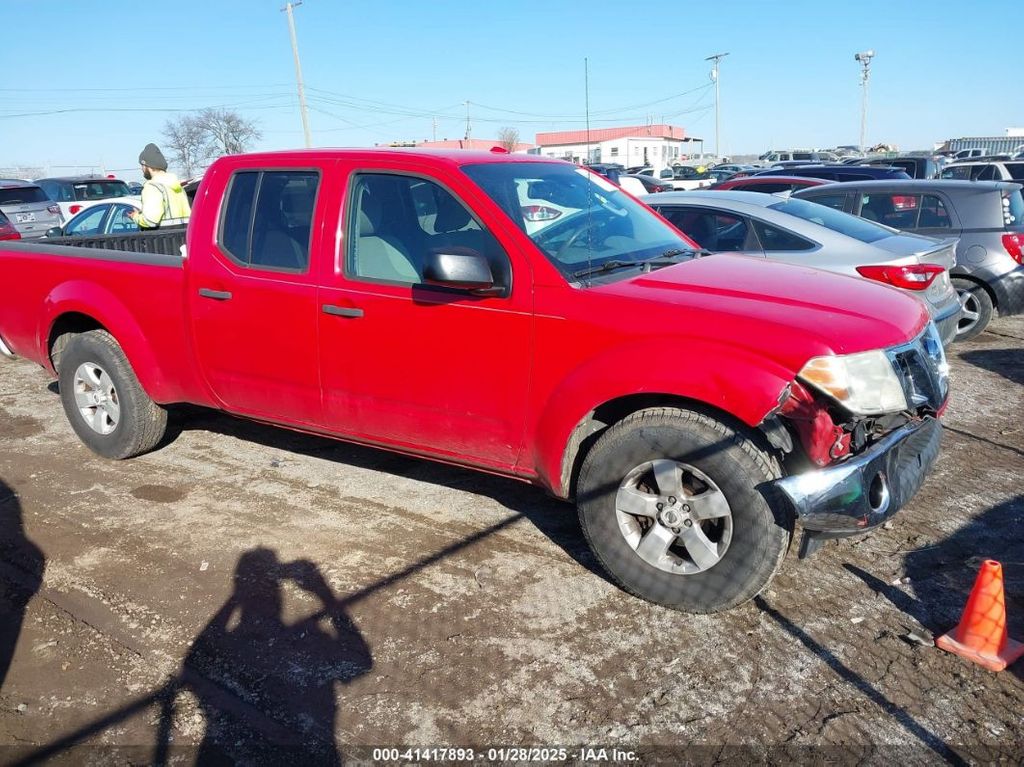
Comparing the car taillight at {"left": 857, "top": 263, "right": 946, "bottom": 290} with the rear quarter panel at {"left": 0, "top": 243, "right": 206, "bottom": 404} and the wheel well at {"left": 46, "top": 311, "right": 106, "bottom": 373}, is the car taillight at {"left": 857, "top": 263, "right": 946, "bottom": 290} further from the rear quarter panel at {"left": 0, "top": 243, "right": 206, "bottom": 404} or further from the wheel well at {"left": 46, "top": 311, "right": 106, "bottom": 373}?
the wheel well at {"left": 46, "top": 311, "right": 106, "bottom": 373}

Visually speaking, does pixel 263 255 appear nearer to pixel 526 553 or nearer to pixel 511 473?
pixel 511 473

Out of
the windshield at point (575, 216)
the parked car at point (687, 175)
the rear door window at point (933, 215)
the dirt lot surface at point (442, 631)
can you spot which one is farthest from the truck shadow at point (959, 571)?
the parked car at point (687, 175)

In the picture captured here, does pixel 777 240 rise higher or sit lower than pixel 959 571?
higher

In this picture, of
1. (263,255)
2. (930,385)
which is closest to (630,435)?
(930,385)

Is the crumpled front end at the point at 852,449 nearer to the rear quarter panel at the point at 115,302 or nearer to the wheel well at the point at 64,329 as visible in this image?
the rear quarter panel at the point at 115,302

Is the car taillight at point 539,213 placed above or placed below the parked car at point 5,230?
above

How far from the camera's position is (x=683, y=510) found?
3.47m

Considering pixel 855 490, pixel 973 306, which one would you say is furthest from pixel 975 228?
pixel 855 490

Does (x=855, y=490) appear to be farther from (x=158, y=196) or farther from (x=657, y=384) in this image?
(x=158, y=196)

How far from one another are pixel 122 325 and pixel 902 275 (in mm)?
5529

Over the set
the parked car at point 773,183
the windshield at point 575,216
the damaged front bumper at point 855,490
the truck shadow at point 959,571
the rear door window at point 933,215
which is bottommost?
the truck shadow at point 959,571

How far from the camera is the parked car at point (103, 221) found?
33.7ft

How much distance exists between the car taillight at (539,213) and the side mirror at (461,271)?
1.39 ft

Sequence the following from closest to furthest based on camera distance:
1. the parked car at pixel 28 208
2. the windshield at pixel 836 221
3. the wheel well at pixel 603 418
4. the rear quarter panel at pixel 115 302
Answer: the wheel well at pixel 603 418 → the rear quarter panel at pixel 115 302 → the windshield at pixel 836 221 → the parked car at pixel 28 208
